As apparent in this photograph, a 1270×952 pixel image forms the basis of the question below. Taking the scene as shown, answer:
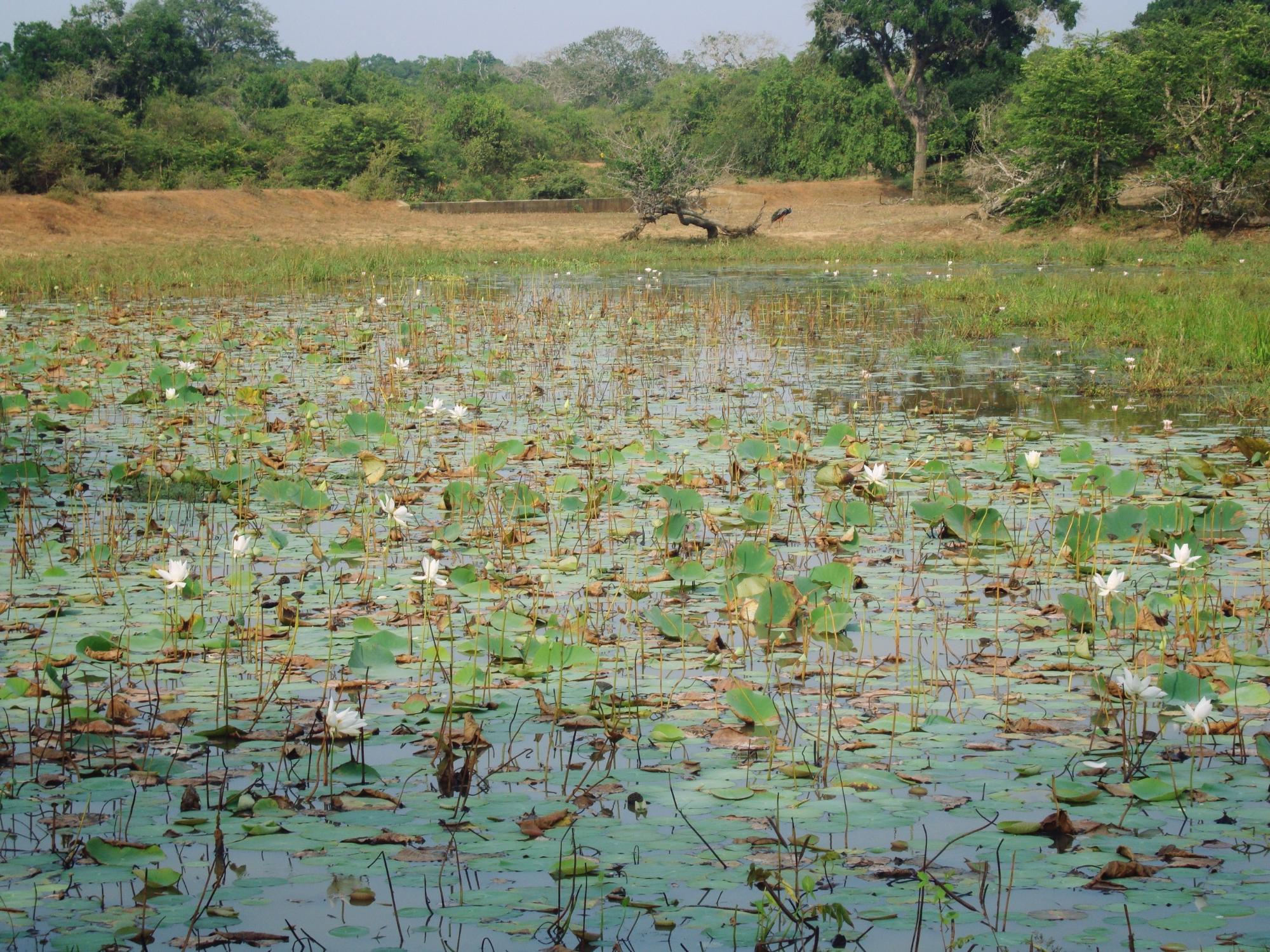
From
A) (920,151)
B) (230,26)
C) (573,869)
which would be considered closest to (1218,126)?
(920,151)

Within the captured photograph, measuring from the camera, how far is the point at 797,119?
123 ft

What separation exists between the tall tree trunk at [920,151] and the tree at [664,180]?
358 inches

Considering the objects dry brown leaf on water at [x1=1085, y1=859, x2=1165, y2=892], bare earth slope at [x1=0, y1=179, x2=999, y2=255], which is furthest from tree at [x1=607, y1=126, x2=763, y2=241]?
dry brown leaf on water at [x1=1085, y1=859, x2=1165, y2=892]

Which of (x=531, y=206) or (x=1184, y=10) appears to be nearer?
(x=531, y=206)

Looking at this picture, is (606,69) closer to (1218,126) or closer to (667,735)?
(1218,126)

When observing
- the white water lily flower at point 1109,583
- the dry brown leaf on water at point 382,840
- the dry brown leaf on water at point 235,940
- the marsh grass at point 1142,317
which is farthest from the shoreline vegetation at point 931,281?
the dry brown leaf on water at point 235,940

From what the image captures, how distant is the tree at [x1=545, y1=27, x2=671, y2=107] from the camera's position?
2744 inches

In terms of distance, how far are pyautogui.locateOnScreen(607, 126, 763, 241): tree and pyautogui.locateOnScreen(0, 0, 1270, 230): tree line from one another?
0.48 metres

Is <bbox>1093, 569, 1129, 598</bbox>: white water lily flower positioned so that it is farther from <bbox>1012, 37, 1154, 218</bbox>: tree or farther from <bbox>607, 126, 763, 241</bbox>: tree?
<bbox>1012, 37, 1154, 218</bbox>: tree

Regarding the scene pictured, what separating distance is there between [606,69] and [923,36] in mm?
44205

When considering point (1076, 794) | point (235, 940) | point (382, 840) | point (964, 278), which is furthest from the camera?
point (964, 278)

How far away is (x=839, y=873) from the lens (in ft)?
7.46

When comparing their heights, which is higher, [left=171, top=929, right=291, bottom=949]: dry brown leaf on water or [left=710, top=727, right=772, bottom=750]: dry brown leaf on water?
[left=710, top=727, right=772, bottom=750]: dry brown leaf on water

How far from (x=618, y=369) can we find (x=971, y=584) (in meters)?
5.12
